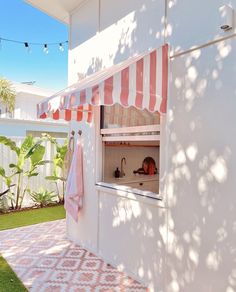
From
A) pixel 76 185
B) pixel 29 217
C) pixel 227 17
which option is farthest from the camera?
pixel 29 217

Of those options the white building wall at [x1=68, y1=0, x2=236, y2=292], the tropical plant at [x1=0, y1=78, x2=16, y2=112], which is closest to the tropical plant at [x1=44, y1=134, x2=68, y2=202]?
the white building wall at [x1=68, y1=0, x2=236, y2=292]

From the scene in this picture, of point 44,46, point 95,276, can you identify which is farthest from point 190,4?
point 44,46

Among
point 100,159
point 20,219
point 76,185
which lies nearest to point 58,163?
point 20,219

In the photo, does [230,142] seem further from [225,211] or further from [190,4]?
[190,4]

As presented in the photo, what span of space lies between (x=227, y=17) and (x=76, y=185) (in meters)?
5.91

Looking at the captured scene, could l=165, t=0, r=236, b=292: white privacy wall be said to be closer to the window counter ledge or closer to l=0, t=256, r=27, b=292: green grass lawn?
the window counter ledge

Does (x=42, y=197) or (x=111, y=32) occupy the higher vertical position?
(x=111, y=32)

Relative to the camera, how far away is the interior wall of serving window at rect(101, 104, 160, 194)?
21.1ft

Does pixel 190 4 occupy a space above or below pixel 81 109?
above

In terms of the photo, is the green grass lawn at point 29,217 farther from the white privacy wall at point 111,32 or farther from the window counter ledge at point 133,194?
the white privacy wall at point 111,32

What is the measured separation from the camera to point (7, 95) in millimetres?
26281

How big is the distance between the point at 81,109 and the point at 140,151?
397cm

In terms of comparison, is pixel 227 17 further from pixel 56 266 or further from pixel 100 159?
pixel 56 266

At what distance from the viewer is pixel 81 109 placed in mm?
7703
